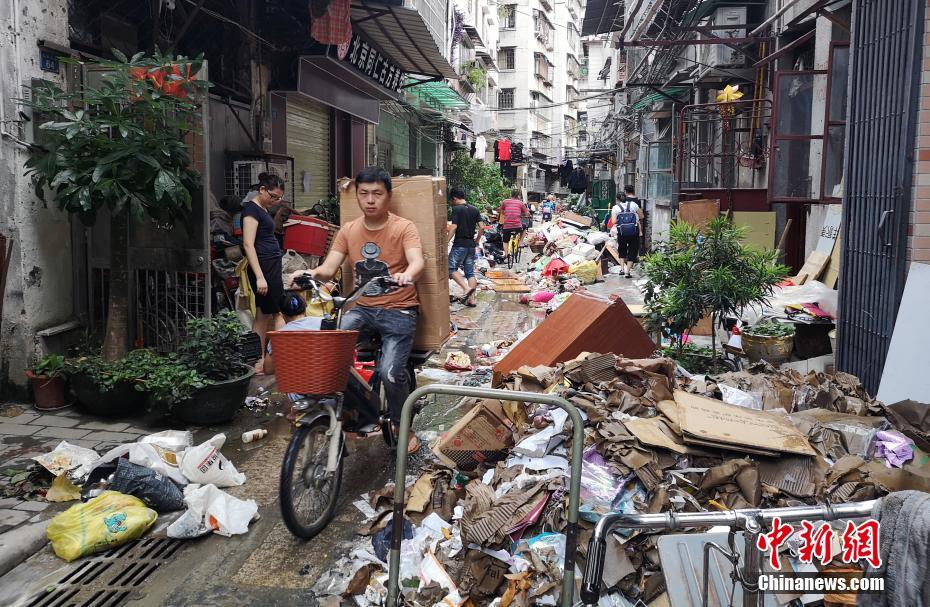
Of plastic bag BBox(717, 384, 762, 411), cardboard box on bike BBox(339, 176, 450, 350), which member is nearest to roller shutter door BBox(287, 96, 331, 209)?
cardboard box on bike BBox(339, 176, 450, 350)

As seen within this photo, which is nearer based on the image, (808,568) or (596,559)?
(596,559)

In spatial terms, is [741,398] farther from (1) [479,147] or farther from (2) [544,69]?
(2) [544,69]

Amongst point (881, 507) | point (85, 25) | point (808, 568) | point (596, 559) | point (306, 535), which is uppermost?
point (85, 25)

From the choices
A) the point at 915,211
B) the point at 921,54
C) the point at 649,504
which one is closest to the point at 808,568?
the point at 649,504

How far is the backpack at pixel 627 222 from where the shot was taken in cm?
1691

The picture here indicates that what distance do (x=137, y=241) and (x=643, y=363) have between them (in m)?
4.55

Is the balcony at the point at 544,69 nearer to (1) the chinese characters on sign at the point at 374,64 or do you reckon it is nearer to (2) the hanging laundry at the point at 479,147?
(2) the hanging laundry at the point at 479,147

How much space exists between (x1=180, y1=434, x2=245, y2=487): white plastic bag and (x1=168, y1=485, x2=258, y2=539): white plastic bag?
0.66ft

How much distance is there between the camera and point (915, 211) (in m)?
5.22

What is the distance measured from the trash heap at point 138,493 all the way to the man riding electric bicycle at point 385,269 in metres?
1.21

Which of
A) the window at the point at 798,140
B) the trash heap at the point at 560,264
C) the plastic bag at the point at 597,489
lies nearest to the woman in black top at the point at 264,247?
the plastic bag at the point at 597,489

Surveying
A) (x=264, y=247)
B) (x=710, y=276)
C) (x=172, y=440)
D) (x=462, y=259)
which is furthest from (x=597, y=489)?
(x=462, y=259)

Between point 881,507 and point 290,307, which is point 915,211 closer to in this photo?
point 881,507

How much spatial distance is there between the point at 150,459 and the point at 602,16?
823 inches
